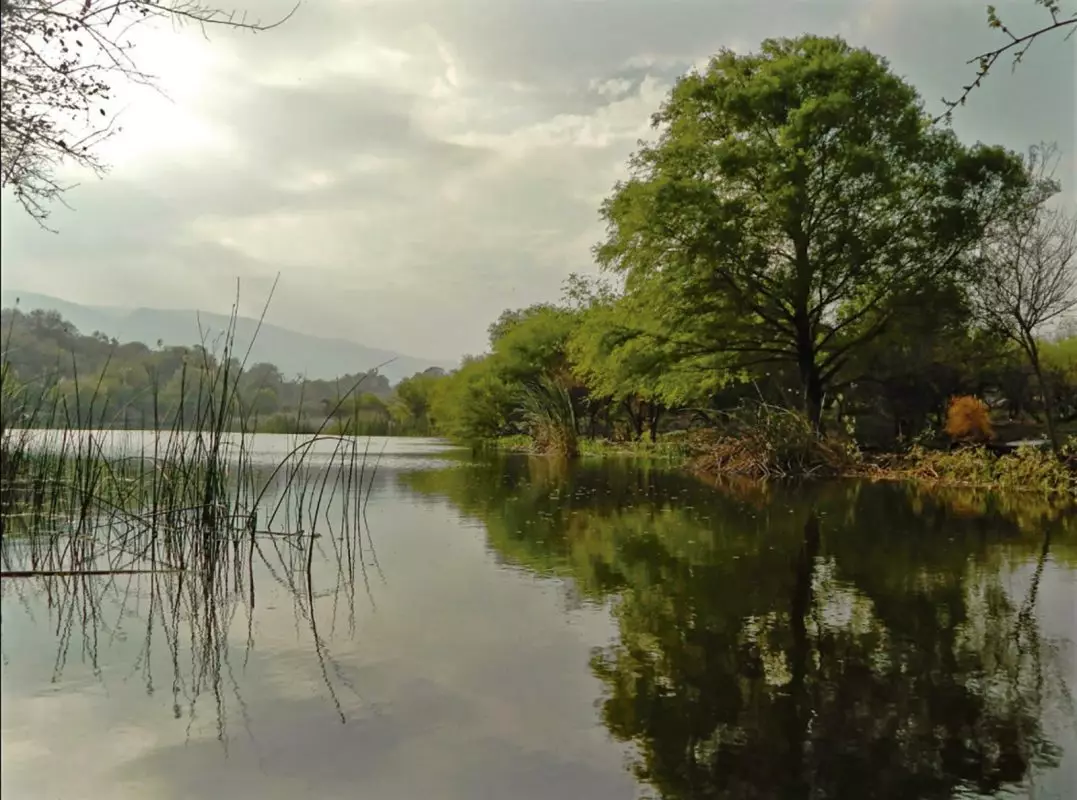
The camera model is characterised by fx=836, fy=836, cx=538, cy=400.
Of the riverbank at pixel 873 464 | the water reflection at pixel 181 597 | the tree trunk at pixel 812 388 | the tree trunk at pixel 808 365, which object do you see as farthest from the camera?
the tree trunk at pixel 808 365

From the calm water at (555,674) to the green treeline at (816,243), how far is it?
30.3ft

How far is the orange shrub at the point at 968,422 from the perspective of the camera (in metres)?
14.3

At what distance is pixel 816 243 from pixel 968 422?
4.04 m

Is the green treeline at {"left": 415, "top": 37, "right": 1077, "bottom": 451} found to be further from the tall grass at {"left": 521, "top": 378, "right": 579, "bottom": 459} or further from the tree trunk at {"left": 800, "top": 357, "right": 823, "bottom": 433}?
the tall grass at {"left": 521, "top": 378, "right": 579, "bottom": 459}

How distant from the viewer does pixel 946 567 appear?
15.2 ft

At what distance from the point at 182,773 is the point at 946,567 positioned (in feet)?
13.3

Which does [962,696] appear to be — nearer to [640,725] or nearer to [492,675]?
[640,725]

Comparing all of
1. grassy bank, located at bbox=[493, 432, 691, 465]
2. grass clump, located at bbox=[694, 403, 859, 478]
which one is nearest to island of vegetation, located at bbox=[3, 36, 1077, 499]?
grass clump, located at bbox=[694, 403, 859, 478]

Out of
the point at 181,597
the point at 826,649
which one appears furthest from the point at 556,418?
the point at 826,649

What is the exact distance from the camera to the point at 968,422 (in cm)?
1439

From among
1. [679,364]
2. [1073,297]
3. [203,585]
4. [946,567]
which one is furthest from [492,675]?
[679,364]

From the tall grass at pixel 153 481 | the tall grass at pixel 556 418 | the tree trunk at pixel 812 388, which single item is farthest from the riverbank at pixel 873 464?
the tall grass at pixel 153 481

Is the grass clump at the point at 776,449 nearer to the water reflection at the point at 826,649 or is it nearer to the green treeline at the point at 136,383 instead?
the water reflection at the point at 826,649

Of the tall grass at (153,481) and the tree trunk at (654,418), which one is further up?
the tree trunk at (654,418)
